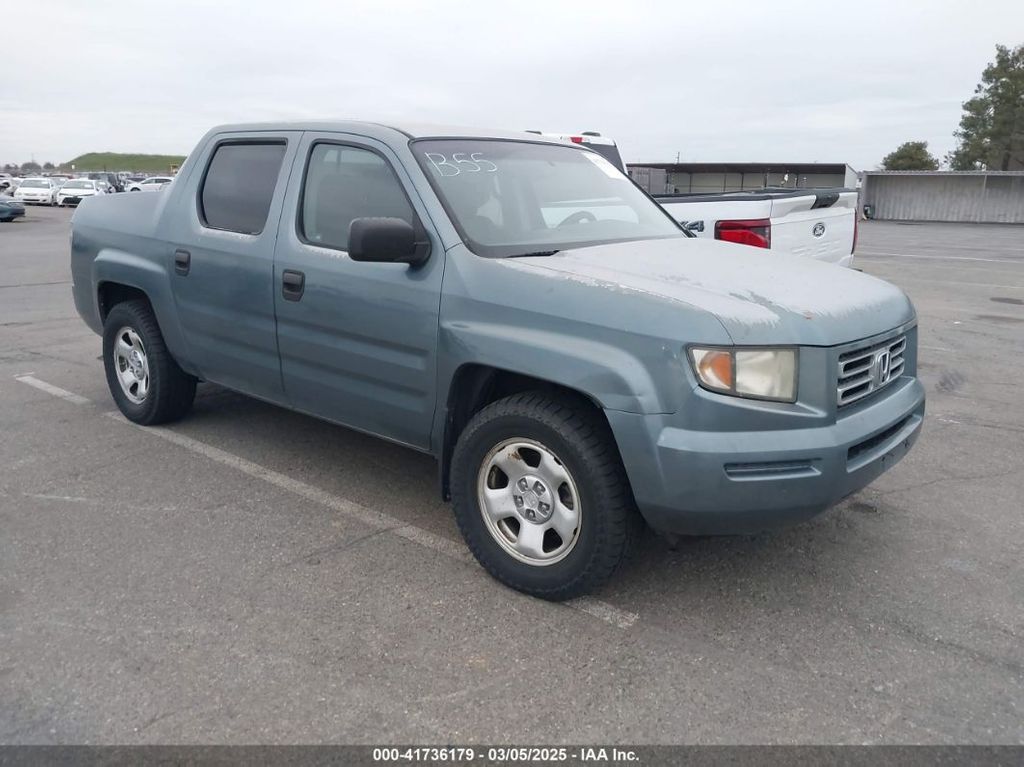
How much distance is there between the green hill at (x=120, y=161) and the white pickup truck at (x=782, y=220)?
5239 inches

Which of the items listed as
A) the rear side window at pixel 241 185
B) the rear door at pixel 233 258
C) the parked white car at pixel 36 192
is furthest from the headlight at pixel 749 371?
the parked white car at pixel 36 192

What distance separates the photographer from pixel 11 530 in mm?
4059

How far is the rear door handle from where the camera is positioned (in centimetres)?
485

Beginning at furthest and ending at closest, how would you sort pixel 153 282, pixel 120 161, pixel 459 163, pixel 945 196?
pixel 120 161 → pixel 945 196 → pixel 153 282 → pixel 459 163

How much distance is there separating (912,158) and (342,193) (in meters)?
72.6

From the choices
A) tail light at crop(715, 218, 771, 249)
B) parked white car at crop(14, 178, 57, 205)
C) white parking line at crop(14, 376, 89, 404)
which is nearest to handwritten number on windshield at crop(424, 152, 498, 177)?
tail light at crop(715, 218, 771, 249)

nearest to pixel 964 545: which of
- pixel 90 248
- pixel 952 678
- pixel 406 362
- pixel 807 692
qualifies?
pixel 952 678

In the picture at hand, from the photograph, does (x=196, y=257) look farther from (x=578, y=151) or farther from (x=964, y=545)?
(x=964, y=545)

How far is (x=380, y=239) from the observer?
3.48 metres

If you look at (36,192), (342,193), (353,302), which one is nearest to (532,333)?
(353,302)

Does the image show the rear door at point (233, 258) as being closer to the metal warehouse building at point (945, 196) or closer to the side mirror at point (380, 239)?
the side mirror at point (380, 239)

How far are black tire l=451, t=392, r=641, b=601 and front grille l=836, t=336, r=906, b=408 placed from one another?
86 cm

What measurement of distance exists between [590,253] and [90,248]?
3650 mm

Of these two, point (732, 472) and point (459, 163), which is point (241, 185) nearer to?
point (459, 163)
